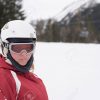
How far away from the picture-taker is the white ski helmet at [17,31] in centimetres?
267

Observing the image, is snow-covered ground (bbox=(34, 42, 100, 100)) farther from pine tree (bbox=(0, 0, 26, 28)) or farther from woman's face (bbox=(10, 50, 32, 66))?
pine tree (bbox=(0, 0, 26, 28))

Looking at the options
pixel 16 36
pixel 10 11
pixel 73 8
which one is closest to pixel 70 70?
pixel 16 36

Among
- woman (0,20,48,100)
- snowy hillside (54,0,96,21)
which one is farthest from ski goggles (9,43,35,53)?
snowy hillside (54,0,96,21)

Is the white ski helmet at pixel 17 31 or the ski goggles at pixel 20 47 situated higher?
the white ski helmet at pixel 17 31

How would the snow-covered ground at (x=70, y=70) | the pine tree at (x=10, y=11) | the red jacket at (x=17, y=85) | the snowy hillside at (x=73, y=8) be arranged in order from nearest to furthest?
the red jacket at (x=17, y=85) → the snow-covered ground at (x=70, y=70) → the pine tree at (x=10, y=11) → the snowy hillside at (x=73, y=8)

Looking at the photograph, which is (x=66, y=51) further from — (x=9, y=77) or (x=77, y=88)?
(x=9, y=77)

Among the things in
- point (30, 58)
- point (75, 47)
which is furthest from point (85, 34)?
point (30, 58)

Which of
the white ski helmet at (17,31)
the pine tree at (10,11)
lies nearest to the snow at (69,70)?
the white ski helmet at (17,31)

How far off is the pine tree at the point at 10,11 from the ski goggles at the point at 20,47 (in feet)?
93.5

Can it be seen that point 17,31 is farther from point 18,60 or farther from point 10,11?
point 10,11

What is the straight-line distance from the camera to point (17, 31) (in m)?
2.67

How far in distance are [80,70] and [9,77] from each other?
15.0 feet

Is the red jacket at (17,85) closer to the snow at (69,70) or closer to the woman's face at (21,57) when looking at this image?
the woman's face at (21,57)

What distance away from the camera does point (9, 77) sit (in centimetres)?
261
